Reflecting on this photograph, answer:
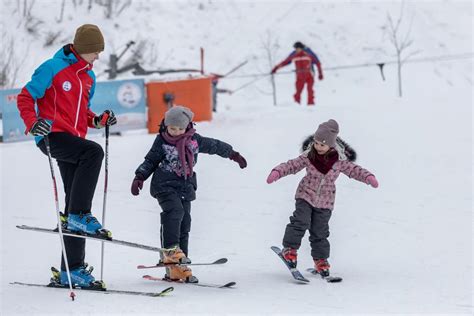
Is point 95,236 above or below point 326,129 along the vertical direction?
below

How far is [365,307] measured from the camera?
604cm

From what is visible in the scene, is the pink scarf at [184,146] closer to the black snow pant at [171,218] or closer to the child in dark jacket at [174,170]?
the child in dark jacket at [174,170]

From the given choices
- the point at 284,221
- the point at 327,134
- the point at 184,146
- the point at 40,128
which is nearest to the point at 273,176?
the point at 327,134

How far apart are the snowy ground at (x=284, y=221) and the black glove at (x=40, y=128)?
3.77 feet

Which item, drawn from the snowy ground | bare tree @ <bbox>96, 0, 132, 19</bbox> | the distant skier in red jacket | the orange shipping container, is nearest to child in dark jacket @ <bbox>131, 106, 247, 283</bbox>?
the snowy ground

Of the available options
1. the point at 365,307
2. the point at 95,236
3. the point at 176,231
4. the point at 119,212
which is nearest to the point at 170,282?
the point at 176,231

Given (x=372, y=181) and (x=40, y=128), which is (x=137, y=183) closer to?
(x=40, y=128)

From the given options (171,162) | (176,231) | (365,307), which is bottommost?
(365,307)

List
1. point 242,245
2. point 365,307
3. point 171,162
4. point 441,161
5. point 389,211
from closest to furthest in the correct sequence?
point 365,307, point 171,162, point 242,245, point 389,211, point 441,161

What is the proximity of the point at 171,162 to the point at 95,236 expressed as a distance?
33.5 inches

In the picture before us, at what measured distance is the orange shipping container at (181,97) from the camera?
16922 mm

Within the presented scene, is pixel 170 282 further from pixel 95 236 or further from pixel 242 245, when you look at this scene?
pixel 242 245

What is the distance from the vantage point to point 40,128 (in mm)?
5770

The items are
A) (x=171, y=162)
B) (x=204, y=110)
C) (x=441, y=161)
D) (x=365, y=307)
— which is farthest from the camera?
(x=204, y=110)
